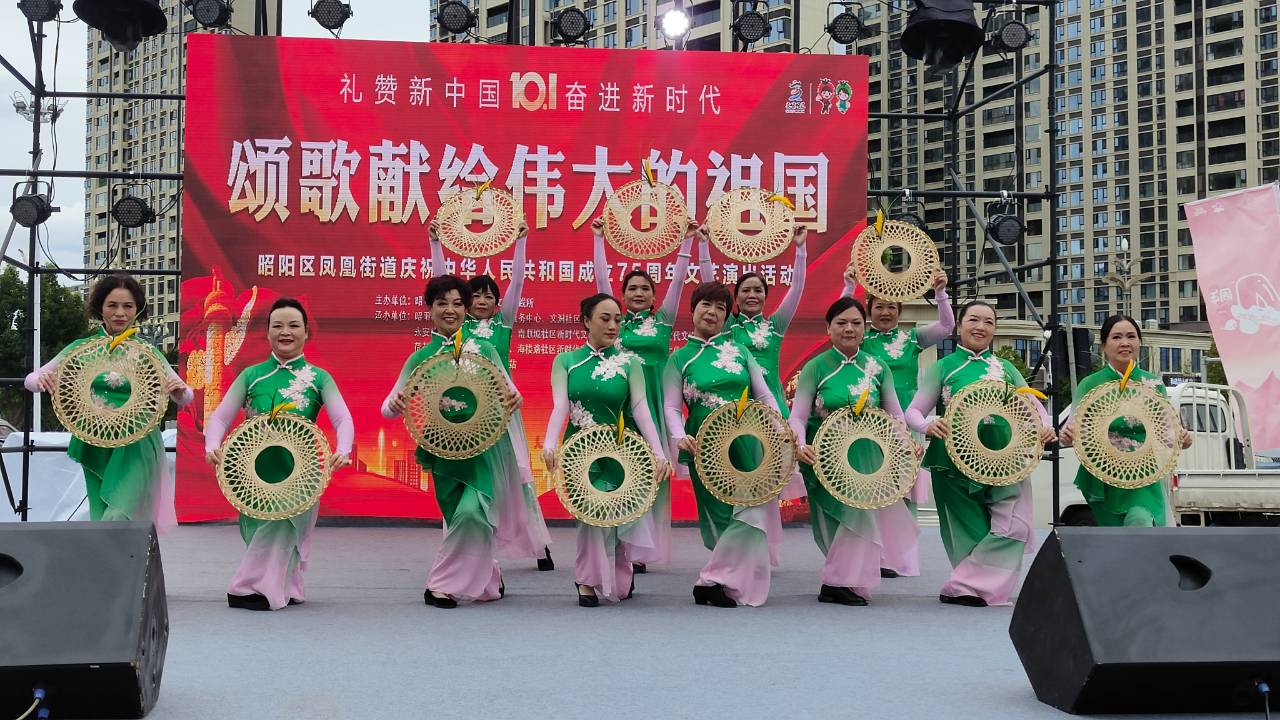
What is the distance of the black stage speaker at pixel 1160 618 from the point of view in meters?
2.82

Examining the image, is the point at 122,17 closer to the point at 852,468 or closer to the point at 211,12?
the point at 211,12

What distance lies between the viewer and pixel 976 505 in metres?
5.24

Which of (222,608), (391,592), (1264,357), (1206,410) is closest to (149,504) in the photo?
(222,608)

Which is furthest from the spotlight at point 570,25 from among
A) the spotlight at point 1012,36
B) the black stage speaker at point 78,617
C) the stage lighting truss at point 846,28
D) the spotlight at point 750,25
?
the black stage speaker at point 78,617

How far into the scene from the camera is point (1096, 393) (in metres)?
5.12

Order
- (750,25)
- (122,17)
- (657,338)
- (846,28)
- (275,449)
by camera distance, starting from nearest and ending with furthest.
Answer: (275,449)
(657,338)
(122,17)
(750,25)
(846,28)

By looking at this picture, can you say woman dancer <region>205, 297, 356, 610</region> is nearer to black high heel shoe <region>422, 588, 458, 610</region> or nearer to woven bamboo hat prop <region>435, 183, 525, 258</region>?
black high heel shoe <region>422, 588, 458, 610</region>

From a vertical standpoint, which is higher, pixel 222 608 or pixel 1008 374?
pixel 1008 374

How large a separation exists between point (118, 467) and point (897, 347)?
381cm

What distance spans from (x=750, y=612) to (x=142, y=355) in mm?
2725

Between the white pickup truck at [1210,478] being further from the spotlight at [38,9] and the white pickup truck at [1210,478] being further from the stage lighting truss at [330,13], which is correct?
the spotlight at [38,9]

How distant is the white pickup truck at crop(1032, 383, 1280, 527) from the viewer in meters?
7.66

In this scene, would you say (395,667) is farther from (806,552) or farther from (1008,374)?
(806,552)

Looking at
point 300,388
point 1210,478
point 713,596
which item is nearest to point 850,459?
point 713,596
